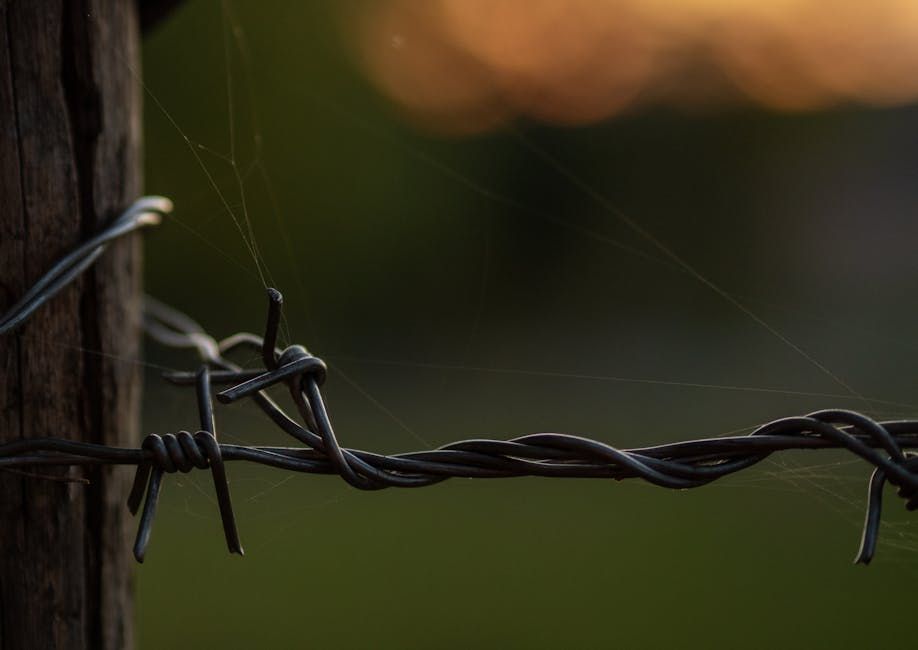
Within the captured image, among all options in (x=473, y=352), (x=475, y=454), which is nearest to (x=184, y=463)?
(x=475, y=454)

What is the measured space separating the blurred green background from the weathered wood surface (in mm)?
1974

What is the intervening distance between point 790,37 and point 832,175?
4.20 metres

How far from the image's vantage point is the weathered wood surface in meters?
0.95

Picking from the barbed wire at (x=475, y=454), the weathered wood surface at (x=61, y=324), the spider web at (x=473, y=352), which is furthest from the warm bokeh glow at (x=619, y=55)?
the barbed wire at (x=475, y=454)

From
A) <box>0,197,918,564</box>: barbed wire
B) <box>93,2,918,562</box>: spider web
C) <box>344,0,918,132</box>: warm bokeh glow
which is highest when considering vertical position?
<box>344,0,918,132</box>: warm bokeh glow

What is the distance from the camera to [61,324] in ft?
3.26

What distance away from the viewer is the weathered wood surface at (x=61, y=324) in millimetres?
952

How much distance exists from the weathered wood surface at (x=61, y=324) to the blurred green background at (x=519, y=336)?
197 centimetres

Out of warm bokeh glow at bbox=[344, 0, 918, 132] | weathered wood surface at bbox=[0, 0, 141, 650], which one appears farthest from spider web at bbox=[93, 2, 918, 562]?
weathered wood surface at bbox=[0, 0, 141, 650]

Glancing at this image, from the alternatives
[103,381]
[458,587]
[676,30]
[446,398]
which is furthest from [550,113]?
[103,381]

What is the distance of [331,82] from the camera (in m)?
10.7

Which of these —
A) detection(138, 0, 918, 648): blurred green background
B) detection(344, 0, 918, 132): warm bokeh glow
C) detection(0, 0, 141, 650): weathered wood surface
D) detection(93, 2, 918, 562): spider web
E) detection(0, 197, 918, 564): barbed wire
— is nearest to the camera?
detection(0, 197, 918, 564): barbed wire

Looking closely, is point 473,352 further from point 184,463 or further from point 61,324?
point 184,463

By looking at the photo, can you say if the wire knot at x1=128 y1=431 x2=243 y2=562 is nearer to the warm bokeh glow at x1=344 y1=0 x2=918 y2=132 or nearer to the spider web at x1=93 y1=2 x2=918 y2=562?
the spider web at x1=93 y1=2 x2=918 y2=562
